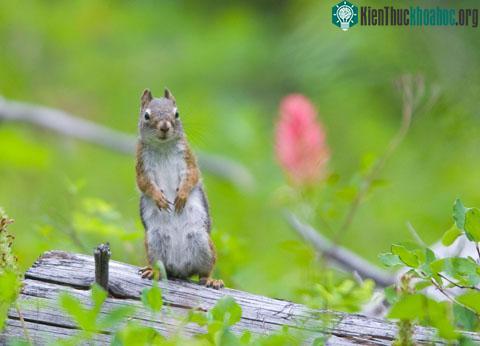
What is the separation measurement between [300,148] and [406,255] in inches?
59.2

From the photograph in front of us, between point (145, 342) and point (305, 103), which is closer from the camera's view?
point (145, 342)

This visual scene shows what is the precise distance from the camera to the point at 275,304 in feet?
13.0

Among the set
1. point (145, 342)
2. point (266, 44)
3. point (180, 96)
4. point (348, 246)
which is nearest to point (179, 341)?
point (145, 342)

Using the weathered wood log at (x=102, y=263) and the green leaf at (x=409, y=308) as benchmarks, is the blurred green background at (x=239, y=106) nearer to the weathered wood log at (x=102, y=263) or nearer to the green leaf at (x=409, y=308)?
the weathered wood log at (x=102, y=263)

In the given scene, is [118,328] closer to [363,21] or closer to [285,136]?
[285,136]

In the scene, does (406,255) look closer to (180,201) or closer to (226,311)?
(226,311)

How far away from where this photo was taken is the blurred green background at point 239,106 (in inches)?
269

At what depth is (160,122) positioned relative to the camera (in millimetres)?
4289

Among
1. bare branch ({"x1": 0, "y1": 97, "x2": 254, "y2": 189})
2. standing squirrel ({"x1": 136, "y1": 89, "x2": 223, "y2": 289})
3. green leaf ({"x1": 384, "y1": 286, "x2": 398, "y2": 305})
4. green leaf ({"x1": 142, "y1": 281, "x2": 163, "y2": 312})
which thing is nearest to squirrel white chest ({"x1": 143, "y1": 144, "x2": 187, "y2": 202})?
standing squirrel ({"x1": 136, "y1": 89, "x2": 223, "y2": 289})

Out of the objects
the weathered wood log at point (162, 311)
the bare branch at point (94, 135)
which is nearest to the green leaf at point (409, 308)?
the weathered wood log at point (162, 311)

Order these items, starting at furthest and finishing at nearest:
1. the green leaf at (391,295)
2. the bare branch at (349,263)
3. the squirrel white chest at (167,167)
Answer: the bare branch at (349,263) → the squirrel white chest at (167,167) → the green leaf at (391,295)

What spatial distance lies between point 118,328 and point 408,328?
89 centimetres

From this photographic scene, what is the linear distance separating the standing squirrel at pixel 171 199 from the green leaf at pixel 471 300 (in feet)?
3.04
